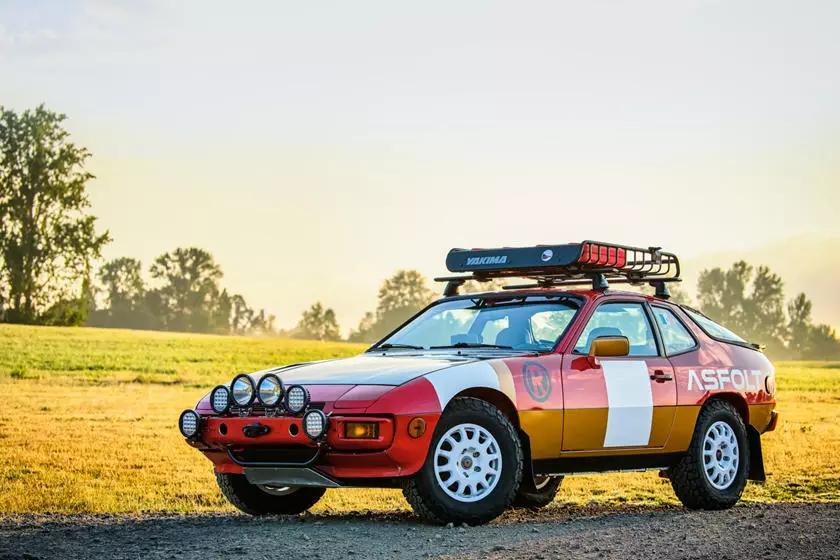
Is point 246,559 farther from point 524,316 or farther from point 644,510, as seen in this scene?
point 644,510

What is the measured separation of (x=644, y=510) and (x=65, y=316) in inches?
2724

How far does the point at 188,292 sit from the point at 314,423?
121394mm

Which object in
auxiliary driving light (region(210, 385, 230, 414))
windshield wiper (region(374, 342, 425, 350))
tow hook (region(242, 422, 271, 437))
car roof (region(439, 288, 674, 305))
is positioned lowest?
tow hook (region(242, 422, 271, 437))

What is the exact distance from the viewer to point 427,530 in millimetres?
8312

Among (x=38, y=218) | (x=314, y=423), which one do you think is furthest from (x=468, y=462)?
(x=38, y=218)

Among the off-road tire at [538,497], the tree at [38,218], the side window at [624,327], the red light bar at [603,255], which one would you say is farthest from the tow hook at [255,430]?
the tree at [38,218]

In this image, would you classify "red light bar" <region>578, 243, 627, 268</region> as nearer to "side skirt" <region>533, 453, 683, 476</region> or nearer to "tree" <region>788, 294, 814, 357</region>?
"side skirt" <region>533, 453, 683, 476</region>

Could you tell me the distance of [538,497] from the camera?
11.4m

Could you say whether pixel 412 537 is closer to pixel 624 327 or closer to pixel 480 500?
pixel 480 500

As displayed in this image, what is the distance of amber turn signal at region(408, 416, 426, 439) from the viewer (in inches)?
324

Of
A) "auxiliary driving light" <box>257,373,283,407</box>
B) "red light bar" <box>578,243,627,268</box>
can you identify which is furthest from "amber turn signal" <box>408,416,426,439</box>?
"red light bar" <box>578,243,627,268</box>

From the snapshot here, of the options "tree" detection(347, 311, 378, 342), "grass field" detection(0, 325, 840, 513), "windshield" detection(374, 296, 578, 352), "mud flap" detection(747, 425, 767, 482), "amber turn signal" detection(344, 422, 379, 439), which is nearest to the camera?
"amber turn signal" detection(344, 422, 379, 439)

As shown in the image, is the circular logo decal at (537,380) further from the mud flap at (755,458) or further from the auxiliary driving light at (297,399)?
the mud flap at (755,458)

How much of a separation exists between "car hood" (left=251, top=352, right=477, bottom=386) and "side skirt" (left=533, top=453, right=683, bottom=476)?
3.25 ft
